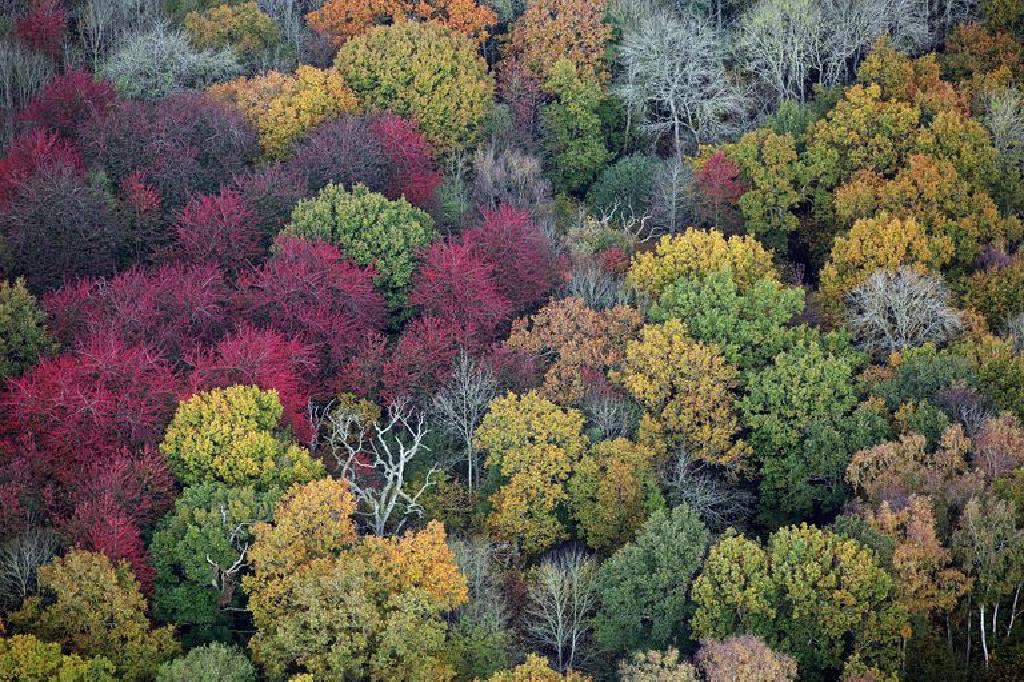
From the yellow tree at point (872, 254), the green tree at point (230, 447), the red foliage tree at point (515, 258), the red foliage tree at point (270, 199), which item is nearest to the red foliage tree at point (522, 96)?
the red foliage tree at point (515, 258)

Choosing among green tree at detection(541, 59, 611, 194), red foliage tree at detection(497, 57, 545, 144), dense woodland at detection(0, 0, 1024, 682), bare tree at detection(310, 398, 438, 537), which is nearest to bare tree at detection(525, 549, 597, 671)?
dense woodland at detection(0, 0, 1024, 682)

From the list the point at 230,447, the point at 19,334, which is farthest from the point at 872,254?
the point at 19,334

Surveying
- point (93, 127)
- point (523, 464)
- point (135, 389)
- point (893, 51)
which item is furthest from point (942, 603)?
point (93, 127)

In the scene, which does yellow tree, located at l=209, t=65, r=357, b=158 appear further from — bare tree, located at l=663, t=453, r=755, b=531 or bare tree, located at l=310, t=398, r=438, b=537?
bare tree, located at l=663, t=453, r=755, b=531

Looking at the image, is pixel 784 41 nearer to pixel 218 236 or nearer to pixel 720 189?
pixel 720 189

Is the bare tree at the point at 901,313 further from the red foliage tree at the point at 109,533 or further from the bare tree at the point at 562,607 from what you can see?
the red foliage tree at the point at 109,533
